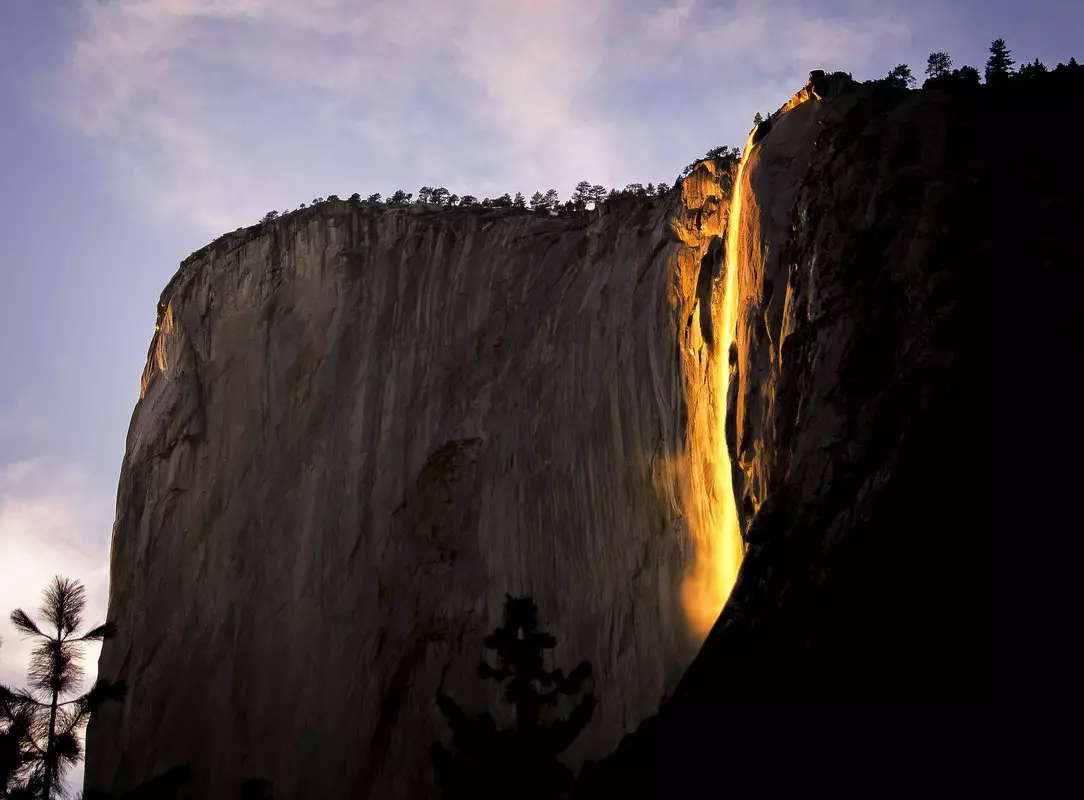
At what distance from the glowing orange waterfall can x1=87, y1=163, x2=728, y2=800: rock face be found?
29 centimetres

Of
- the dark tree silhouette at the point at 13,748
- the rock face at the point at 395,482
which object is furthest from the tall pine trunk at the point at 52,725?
the rock face at the point at 395,482

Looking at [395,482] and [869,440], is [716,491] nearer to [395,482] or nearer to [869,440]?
[869,440]

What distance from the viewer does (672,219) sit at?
2558cm

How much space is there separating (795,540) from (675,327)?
31.5ft

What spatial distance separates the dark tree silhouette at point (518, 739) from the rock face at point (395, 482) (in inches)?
261

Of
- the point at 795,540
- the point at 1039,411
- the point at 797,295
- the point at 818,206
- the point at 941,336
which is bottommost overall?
the point at 795,540

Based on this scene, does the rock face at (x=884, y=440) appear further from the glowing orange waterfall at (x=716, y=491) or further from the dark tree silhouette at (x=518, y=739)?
the glowing orange waterfall at (x=716, y=491)

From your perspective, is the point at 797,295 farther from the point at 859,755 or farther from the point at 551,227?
the point at 551,227

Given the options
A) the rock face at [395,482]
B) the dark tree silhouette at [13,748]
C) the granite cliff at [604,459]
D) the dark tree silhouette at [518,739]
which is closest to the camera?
the granite cliff at [604,459]

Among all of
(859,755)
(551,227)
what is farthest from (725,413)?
(551,227)

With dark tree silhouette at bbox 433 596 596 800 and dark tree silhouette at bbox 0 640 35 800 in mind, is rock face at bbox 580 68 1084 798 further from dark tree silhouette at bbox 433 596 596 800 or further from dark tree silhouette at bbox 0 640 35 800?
dark tree silhouette at bbox 0 640 35 800

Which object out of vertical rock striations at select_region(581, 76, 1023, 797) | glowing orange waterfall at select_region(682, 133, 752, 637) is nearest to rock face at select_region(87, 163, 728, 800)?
glowing orange waterfall at select_region(682, 133, 752, 637)

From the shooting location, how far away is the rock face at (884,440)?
13469 mm

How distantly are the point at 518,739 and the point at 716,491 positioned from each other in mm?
7401
